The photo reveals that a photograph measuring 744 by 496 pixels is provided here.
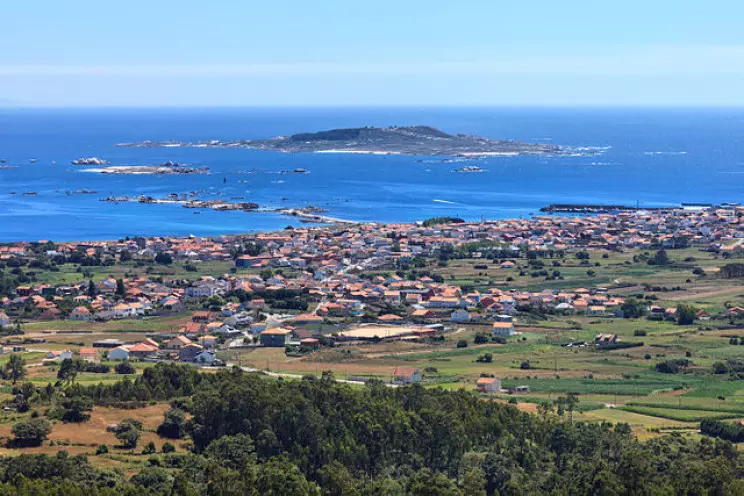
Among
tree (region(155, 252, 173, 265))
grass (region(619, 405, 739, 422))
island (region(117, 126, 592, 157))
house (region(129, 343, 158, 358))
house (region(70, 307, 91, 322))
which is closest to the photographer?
grass (region(619, 405, 739, 422))

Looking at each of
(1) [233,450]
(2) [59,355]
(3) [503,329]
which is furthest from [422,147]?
(1) [233,450]

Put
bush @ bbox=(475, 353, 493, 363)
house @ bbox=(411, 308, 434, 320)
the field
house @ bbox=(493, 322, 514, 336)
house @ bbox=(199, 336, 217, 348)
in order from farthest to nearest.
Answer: house @ bbox=(411, 308, 434, 320) < house @ bbox=(493, 322, 514, 336) < house @ bbox=(199, 336, 217, 348) < bush @ bbox=(475, 353, 493, 363) < the field

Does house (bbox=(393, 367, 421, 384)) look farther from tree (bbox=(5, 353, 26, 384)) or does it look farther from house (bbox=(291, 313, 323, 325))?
tree (bbox=(5, 353, 26, 384))

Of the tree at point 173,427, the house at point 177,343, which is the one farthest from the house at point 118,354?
the tree at point 173,427

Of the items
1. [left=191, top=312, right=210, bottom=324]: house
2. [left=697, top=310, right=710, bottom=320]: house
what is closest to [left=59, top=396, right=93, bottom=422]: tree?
[left=191, top=312, right=210, bottom=324]: house

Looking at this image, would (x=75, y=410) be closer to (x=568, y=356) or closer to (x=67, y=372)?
(x=67, y=372)

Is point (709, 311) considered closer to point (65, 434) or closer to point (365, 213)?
point (65, 434)

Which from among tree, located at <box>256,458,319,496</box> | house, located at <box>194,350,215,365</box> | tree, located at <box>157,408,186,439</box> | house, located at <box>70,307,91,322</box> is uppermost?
tree, located at <box>256,458,319,496</box>
